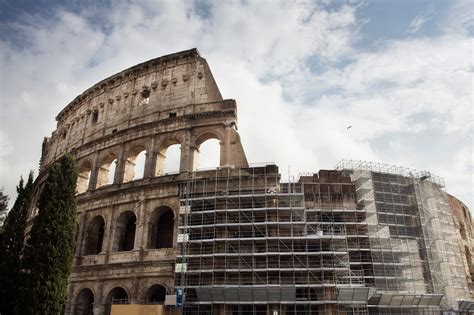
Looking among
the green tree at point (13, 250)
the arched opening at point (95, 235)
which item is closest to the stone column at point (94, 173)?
the arched opening at point (95, 235)

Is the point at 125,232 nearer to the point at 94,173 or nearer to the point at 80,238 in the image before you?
the point at 80,238

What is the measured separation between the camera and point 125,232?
2072 cm

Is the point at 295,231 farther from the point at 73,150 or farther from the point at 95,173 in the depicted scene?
the point at 73,150

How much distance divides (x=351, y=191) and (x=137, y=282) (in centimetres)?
1080

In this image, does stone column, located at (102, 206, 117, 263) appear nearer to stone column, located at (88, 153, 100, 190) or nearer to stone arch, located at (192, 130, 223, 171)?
stone column, located at (88, 153, 100, 190)

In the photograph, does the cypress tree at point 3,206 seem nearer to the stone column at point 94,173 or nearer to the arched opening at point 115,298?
the stone column at point 94,173

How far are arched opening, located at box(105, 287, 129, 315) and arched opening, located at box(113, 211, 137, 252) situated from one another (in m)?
1.99

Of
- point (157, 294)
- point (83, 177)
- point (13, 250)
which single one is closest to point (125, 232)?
point (157, 294)

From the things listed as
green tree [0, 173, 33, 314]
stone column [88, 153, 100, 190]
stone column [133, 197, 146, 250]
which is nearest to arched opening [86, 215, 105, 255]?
stone column [88, 153, 100, 190]

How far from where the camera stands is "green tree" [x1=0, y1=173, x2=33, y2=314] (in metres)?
16.0

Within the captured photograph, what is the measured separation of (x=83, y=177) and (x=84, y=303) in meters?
8.18

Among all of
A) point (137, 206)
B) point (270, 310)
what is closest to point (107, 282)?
point (137, 206)

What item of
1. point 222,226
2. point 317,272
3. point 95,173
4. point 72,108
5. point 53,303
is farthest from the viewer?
point 72,108

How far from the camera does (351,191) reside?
17.7 meters
